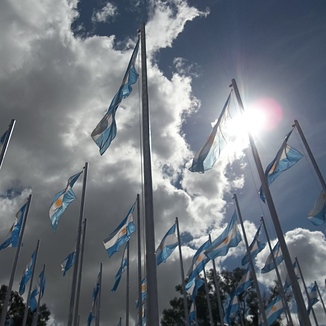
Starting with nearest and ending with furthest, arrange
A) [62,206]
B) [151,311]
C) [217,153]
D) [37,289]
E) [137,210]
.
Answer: [151,311] → [217,153] → [62,206] → [137,210] → [37,289]

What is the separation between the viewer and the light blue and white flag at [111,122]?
10.9 meters

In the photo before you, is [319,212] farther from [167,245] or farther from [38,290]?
[38,290]

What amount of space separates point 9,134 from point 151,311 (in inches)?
463

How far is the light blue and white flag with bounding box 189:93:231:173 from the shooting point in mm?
11888

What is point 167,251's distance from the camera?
2241cm

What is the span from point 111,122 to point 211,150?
12.2ft

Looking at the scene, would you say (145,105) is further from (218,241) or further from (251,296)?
(251,296)

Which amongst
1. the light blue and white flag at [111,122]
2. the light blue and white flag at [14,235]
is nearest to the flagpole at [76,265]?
the light blue and white flag at [14,235]

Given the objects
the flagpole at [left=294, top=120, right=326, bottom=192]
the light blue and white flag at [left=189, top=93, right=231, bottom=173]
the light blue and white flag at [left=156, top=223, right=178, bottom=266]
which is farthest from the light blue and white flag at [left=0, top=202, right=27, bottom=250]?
the flagpole at [left=294, top=120, right=326, bottom=192]

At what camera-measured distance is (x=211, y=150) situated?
1238cm

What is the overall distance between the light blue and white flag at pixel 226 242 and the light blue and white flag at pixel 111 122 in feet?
30.1

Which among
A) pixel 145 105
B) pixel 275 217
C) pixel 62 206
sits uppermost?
pixel 62 206

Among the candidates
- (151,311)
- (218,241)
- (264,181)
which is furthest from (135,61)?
(218,241)

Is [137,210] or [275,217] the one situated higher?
[137,210]
